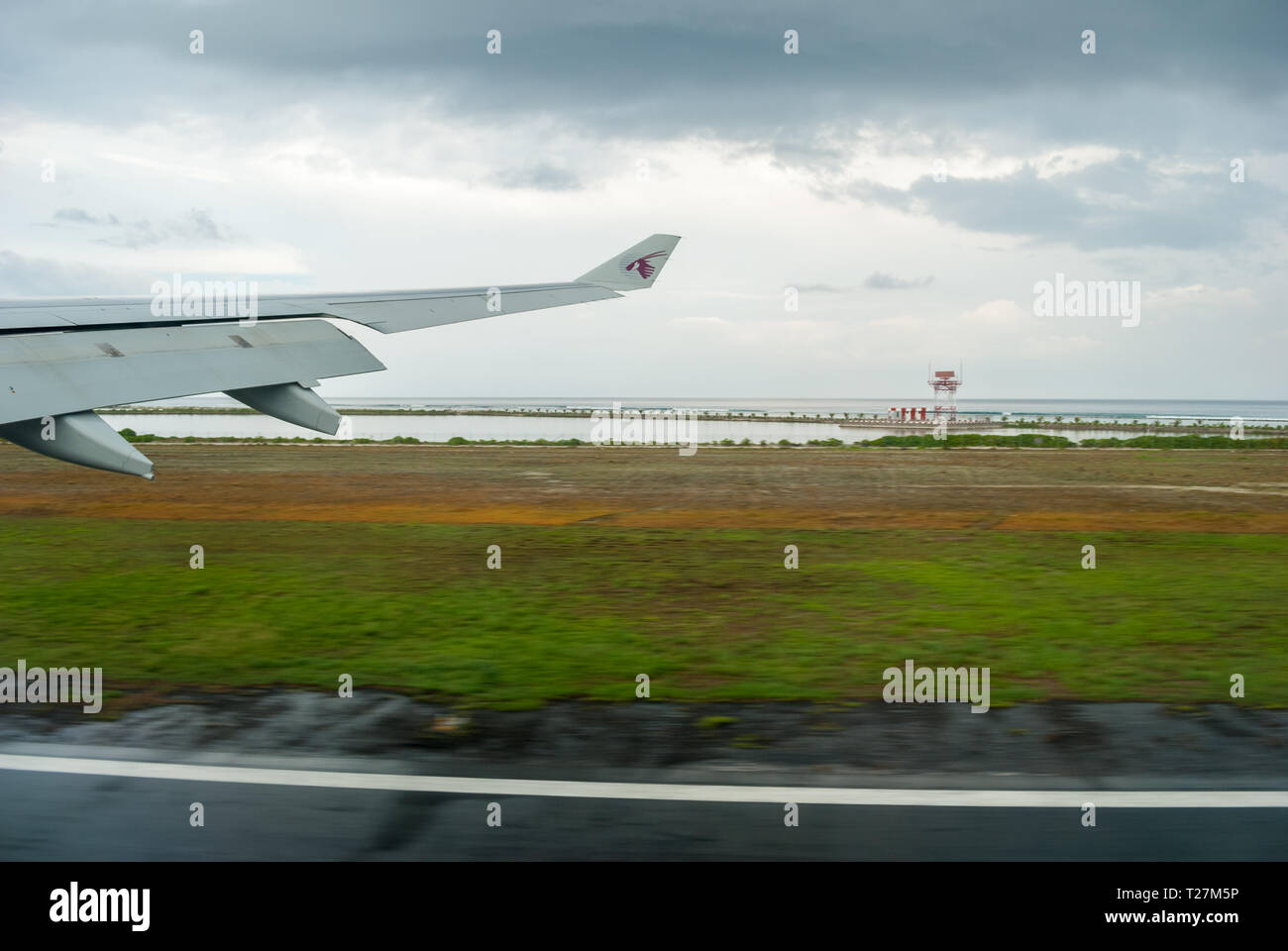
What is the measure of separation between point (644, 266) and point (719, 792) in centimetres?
427

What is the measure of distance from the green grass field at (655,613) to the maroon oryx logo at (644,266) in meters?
3.00

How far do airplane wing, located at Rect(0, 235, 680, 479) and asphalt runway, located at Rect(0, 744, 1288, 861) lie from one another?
1.62 metres

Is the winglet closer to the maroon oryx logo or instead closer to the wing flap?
the maroon oryx logo

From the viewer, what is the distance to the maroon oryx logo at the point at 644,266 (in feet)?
24.1

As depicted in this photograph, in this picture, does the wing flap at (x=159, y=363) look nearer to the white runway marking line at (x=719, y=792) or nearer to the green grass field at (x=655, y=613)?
the white runway marking line at (x=719, y=792)

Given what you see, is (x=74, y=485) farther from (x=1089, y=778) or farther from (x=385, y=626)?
(x=1089, y=778)

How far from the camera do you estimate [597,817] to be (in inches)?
168

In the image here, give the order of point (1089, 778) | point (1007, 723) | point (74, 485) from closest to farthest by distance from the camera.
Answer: point (1089, 778) → point (1007, 723) → point (74, 485)

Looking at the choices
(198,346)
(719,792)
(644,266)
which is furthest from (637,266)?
(719,792)

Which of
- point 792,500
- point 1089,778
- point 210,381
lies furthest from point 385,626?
point 792,500

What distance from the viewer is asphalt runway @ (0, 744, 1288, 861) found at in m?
3.97

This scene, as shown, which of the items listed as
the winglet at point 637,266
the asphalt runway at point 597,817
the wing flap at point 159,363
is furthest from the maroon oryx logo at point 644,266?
the asphalt runway at point 597,817

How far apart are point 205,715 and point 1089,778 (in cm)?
508
